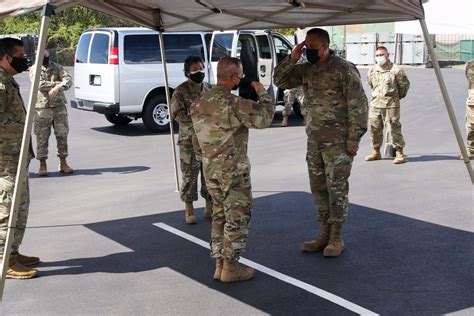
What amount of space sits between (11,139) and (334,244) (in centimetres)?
310

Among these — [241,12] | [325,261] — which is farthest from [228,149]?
[241,12]

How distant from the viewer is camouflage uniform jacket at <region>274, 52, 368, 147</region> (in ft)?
18.7

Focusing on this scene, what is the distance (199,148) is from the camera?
5.64 metres

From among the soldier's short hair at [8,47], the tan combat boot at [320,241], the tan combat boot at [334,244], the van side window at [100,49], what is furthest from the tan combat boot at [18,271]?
the van side window at [100,49]

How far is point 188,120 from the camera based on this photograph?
7.02 metres

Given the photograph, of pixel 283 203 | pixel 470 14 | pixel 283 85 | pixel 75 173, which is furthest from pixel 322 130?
pixel 470 14

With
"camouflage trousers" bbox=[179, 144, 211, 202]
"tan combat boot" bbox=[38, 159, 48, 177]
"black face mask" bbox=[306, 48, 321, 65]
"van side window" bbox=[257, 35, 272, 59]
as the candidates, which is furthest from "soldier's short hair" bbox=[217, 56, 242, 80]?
"van side window" bbox=[257, 35, 272, 59]

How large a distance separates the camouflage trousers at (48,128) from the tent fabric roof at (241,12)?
3302mm

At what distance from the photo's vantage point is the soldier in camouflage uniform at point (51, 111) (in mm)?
10141

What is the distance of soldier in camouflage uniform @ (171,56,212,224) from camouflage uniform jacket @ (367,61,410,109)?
4408 mm

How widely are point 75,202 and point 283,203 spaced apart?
2.76 metres

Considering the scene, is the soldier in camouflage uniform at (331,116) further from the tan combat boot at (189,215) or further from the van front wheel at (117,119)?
the van front wheel at (117,119)

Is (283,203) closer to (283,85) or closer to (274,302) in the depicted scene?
(283,85)

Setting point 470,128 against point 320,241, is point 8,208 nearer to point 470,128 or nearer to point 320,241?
point 320,241
